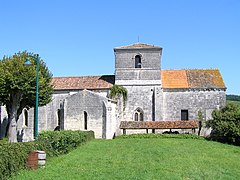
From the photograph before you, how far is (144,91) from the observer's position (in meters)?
46.0

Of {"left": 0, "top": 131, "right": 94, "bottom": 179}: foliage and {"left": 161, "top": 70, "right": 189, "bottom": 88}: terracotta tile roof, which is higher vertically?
{"left": 161, "top": 70, "right": 189, "bottom": 88}: terracotta tile roof

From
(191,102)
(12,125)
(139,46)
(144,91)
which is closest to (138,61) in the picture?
(139,46)

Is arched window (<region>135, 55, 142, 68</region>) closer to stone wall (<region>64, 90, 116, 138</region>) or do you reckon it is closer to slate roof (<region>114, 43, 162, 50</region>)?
slate roof (<region>114, 43, 162, 50</region>)

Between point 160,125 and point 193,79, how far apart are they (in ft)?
28.0

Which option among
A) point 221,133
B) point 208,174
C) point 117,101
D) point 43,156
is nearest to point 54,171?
point 43,156

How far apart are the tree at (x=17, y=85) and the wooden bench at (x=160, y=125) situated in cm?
1012

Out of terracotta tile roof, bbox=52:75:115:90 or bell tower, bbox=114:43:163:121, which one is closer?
bell tower, bbox=114:43:163:121

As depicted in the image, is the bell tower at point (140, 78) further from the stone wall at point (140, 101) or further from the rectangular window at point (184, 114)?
Result: the rectangular window at point (184, 114)

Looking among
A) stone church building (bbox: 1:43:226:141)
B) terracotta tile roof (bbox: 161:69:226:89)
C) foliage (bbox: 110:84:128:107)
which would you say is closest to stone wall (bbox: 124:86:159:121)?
stone church building (bbox: 1:43:226:141)

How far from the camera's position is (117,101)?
149ft

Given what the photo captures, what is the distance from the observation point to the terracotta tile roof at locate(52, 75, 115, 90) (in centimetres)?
4710

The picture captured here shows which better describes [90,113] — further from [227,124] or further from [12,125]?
[227,124]

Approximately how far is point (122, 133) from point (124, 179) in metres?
32.6

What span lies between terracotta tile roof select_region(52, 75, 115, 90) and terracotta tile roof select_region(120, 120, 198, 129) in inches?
230
